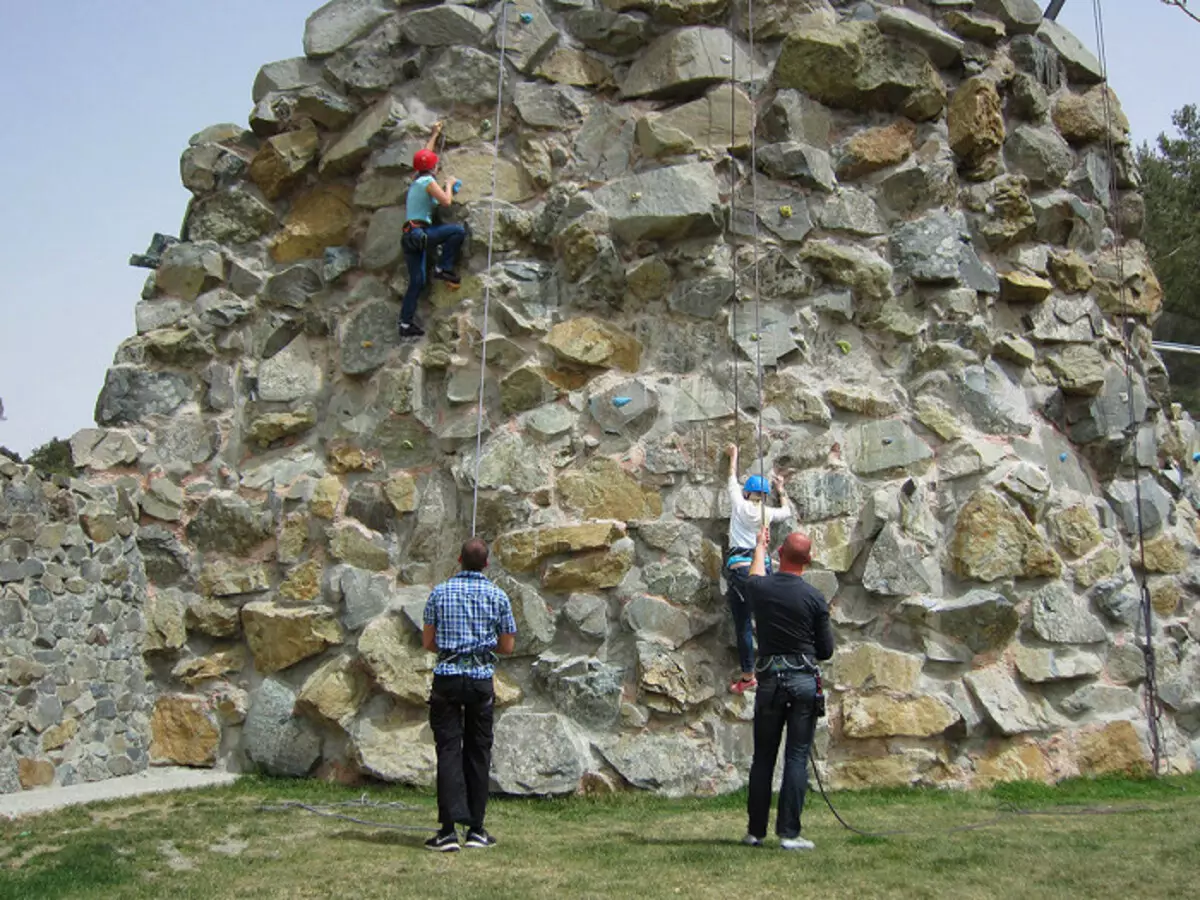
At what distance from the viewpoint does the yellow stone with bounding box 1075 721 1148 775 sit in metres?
8.53

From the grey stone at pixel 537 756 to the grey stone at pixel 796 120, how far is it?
15.9ft

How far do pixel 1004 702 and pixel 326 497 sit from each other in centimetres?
512

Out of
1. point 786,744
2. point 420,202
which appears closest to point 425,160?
point 420,202

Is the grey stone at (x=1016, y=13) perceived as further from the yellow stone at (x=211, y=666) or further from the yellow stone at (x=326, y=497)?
the yellow stone at (x=211, y=666)

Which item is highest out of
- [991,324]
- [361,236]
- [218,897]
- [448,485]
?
[361,236]

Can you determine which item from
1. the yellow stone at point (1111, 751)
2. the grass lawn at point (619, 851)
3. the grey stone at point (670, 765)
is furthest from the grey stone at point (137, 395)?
the yellow stone at point (1111, 751)

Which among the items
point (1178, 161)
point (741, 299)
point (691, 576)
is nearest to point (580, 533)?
point (691, 576)

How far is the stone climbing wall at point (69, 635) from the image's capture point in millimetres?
8250

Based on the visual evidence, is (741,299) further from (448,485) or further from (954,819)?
(954,819)

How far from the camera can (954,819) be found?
7.01 metres

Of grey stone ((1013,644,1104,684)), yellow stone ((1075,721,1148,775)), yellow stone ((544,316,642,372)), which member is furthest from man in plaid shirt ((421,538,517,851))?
yellow stone ((1075,721,1148,775))

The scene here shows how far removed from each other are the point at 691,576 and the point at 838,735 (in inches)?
56.7

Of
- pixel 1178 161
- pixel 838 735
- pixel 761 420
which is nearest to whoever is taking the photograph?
pixel 838 735

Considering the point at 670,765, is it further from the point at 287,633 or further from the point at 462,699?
the point at 287,633
